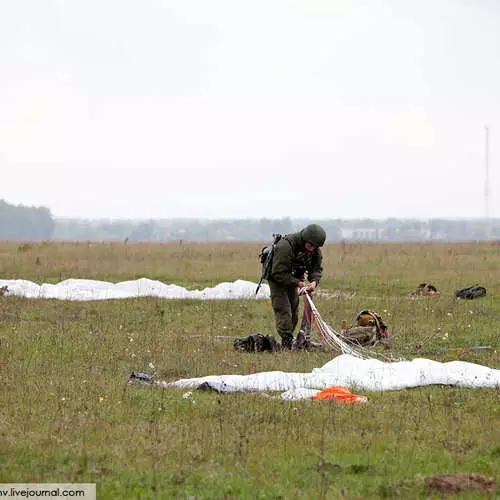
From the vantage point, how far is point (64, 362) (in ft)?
40.5

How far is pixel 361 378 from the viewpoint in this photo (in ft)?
36.1

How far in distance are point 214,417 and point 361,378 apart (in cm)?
243

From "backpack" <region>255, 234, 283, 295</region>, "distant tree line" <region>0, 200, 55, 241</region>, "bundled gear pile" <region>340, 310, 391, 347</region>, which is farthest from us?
"distant tree line" <region>0, 200, 55, 241</region>

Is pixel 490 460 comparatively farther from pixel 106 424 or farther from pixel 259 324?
pixel 259 324

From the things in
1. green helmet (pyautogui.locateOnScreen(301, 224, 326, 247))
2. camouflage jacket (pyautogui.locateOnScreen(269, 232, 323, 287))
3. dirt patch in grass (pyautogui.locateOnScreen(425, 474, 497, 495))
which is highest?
green helmet (pyautogui.locateOnScreen(301, 224, 326, 247))

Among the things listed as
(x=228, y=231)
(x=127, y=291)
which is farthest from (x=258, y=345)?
(x=228, y=231)

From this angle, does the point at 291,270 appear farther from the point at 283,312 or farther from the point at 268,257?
the point at 283,312

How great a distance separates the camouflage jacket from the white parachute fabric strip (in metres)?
2.18

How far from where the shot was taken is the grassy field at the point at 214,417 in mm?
7250

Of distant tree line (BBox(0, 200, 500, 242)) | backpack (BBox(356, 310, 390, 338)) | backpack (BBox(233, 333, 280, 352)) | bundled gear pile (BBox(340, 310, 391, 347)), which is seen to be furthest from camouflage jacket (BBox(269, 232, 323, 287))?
distant tree line (BBox(0, 200, 500, 242))

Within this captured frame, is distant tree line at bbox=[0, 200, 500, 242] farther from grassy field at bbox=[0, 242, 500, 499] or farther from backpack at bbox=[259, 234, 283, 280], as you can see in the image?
backpack at bbox=[259, 234, 283, 280]

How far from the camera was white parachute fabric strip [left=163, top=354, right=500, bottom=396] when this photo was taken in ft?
34.5

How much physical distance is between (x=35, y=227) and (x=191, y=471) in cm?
15721

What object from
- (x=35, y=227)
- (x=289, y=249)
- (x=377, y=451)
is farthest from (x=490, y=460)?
(x=35, y=227)
